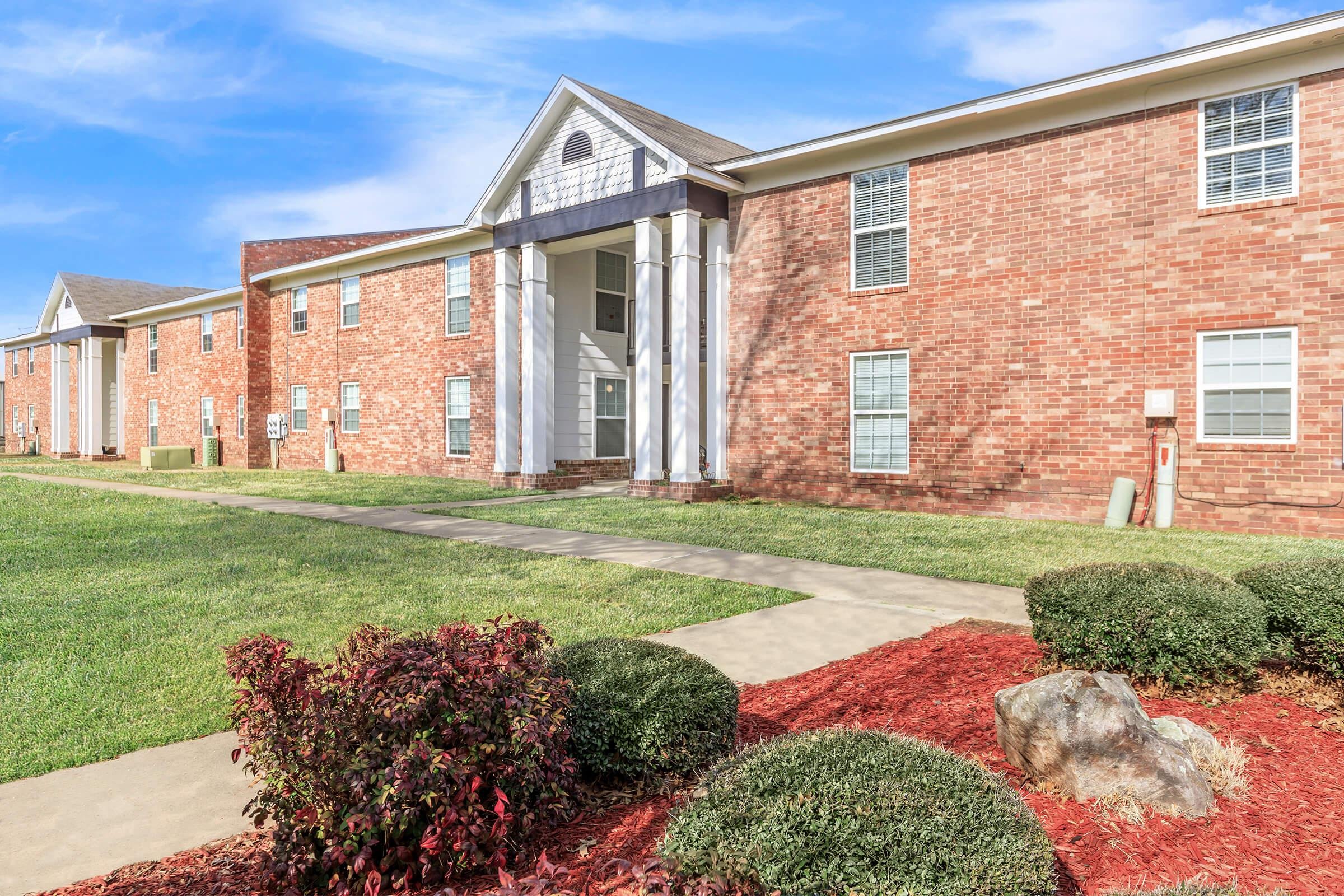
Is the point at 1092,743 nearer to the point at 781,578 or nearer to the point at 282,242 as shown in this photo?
the point at 781,578

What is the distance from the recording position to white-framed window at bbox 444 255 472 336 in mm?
19969

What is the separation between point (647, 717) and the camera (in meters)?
3.22

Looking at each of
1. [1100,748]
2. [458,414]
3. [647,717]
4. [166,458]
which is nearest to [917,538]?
[1100,748]

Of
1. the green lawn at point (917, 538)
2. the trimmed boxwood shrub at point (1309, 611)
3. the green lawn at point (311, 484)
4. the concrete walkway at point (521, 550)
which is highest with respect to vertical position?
the trimmed boxwood shrub at point (1309, 611)

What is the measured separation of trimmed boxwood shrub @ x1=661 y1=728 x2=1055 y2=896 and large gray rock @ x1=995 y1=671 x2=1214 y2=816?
2.49ft

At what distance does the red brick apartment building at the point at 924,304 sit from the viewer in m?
10.5

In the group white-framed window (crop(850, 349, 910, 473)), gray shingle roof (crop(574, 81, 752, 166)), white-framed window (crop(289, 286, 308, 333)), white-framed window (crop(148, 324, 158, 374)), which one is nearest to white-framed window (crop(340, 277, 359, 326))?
white-framed window (crop(289, 286, 308, 333))

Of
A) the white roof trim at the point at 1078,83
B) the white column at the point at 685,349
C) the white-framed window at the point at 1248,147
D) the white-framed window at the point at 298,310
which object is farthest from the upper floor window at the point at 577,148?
the white-framed window at the point at 298,310

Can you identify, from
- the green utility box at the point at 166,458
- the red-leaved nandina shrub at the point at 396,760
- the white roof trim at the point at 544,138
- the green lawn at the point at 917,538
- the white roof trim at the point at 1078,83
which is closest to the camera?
the red-leaved nandina shrub at the point at 396,760

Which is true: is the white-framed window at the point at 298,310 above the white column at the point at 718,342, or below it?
above

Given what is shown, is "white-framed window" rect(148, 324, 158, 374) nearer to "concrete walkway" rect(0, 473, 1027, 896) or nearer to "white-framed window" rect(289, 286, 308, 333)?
"white-framed window" rect(289, 286, 308, 333)

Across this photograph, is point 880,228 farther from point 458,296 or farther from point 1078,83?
point 458,296

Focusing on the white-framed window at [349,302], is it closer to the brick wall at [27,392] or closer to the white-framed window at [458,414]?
the white-framed window at [458,414]

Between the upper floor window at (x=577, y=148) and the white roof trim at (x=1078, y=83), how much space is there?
3.49m
